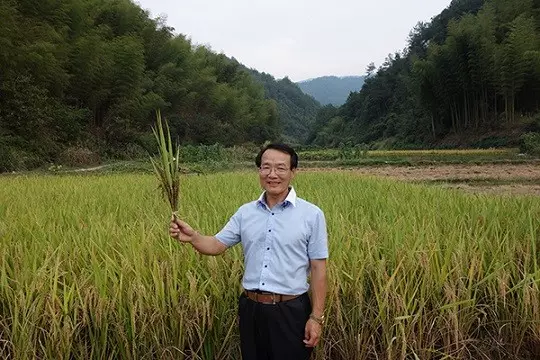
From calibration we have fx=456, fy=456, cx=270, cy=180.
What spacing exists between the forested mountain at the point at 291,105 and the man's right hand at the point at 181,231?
75.7 m

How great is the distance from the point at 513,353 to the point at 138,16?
23.8m

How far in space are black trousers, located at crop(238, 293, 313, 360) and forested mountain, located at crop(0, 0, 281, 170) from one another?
464 inches

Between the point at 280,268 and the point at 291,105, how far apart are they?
9128 centimetres

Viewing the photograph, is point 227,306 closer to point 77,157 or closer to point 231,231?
point 231,231

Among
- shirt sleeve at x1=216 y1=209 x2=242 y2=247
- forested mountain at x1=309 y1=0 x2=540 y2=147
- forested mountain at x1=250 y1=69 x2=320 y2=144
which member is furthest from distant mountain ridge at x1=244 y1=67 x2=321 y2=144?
shirt sleeve at x1=216 y1=209 x2=242 y2=247

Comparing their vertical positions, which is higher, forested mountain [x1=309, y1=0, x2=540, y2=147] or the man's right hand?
forested mountain [x1=309, y1=0, x2=540, y2=147]

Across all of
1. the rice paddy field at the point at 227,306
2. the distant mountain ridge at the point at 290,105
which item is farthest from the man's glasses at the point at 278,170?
the distant mountain ridge at the point at 290,105

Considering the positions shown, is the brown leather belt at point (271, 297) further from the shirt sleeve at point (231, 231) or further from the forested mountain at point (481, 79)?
the forested mountain at point (481, 79)

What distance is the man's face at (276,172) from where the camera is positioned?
4.90 ft

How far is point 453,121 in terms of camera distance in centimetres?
3014

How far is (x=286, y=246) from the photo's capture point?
1.48m

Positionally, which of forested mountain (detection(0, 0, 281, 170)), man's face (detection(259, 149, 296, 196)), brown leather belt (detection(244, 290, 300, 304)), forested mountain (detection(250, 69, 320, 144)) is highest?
forested mountain (detection(250, 69, 320, 144))

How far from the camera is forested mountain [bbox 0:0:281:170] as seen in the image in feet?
42.9

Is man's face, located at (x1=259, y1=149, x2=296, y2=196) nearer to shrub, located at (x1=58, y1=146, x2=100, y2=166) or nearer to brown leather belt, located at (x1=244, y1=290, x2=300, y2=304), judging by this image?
brown leather belt, located at (x1=244, y1=290, x2=300, y2=304)
